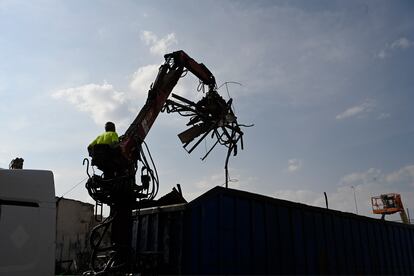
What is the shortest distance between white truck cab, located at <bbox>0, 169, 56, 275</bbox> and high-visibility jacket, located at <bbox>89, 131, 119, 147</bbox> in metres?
1.34

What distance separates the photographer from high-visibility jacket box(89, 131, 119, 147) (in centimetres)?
642

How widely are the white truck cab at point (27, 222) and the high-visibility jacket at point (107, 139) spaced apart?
1.34m

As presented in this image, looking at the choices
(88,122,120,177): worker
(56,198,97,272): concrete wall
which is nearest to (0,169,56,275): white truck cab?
(88,122,120,177): worker

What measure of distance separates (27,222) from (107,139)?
2.05 meters

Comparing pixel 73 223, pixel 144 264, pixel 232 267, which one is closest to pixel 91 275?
pixel 144 264

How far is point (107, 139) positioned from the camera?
21.2 ft

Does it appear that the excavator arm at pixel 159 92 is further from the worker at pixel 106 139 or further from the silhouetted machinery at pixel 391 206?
the silhouetted machinery at pixel 391 206

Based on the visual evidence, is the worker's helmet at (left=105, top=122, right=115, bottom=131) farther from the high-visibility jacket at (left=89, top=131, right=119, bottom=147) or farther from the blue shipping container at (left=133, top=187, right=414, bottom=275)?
the blue shipping container at (left=133, top=187, right=414, bottom=275)

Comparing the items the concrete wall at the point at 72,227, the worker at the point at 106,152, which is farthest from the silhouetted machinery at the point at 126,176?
the concrete wall at the point at 72,227

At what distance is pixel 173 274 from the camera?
6008mm

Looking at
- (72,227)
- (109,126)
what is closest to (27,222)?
(109,126)

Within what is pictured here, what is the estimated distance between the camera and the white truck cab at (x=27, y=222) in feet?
14.9

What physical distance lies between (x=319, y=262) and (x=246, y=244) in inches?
90.2

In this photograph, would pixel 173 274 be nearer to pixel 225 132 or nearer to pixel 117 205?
pixel 117 205
